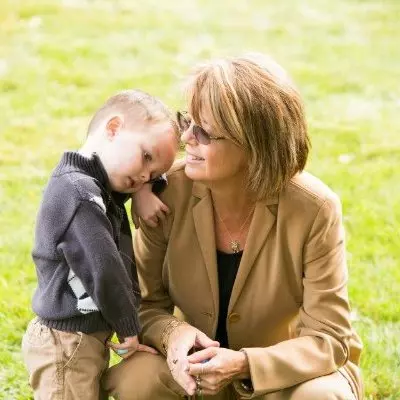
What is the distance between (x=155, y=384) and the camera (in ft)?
10.6

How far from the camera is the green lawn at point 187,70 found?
443 cm

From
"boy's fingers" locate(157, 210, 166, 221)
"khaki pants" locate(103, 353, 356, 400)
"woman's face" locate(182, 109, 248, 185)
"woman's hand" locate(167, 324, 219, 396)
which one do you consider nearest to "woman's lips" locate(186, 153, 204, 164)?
"woman's face" locate(182, 109, 248, 185)

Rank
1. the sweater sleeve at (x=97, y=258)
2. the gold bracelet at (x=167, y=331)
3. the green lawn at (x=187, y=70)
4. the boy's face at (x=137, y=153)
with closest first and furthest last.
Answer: the sweater sleeve at (x=97, y=258) → the boy's face at (x=137, y=153) → the gold bracelet at (x=167, y=331) → the green lawn at (x=187, y=70)

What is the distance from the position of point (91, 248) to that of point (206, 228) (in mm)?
518

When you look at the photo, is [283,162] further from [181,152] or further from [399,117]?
[399,117]

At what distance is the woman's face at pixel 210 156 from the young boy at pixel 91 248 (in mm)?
76

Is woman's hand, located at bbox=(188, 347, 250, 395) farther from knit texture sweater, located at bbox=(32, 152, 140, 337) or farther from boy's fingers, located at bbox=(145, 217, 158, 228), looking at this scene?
boy's fingers, located at bbox=(145, 217, 158, 228)

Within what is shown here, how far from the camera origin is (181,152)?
11.0 ft

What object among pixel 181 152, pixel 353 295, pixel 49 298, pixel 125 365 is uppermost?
pixel 181 152

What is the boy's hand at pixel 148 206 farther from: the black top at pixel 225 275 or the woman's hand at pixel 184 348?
the woman's hand at pixel 184 348

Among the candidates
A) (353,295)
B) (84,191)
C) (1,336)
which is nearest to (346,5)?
(353,295)

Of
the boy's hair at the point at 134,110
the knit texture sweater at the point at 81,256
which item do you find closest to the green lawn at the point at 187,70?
the boy's hair at the point at 134,110

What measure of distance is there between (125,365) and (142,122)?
0.82 meters

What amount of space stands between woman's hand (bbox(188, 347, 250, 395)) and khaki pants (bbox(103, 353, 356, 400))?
167 mm
